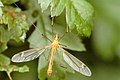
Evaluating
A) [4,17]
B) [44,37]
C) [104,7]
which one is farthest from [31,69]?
[104,7]

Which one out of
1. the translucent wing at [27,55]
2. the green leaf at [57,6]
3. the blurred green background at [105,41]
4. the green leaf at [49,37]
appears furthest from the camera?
the blurred green background at [105,41]

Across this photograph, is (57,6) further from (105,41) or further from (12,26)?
(105,41)

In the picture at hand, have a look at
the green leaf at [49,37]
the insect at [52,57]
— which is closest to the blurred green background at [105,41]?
the green leaf at [49,37]

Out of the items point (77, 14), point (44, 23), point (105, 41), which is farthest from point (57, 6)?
point (105, 41)

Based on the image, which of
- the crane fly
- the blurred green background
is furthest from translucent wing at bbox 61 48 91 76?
the blurred green background

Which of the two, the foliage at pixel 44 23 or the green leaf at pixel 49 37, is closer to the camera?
the foliage at pixel 44 23

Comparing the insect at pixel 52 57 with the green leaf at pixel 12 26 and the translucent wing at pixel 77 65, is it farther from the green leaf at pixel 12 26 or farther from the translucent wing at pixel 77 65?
the green leaf at pixel 12 26

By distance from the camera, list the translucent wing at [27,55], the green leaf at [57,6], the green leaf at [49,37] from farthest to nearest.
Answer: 1. the green leaf at [49,37]
2. the translucent wing at [27,55]
3. the green leaf at [57,6]

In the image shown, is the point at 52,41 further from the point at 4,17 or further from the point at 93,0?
the point at 93,0
